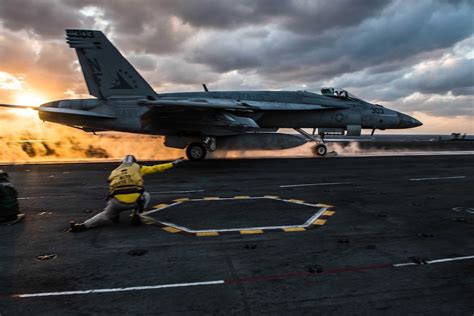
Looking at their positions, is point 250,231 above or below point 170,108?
below

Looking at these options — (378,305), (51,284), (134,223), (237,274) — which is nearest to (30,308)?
(51,284)

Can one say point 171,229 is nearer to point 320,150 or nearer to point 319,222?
point 319,222

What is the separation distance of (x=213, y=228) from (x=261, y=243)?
116 centimetres

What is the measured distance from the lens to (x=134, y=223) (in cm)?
620

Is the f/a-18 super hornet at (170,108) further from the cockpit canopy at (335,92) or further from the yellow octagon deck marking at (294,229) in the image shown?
the yellow octagon deck marking at (294,229)

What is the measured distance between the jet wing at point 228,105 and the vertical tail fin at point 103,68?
211 cm

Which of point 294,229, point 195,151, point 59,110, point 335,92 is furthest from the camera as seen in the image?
point 335,92

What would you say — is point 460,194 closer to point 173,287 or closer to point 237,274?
point 237,274

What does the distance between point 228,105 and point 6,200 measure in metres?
11.7

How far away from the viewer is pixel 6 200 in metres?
6.31

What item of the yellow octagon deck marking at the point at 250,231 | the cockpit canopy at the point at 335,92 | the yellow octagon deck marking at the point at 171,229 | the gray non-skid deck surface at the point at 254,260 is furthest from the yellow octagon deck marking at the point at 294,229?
the cockpit canopy at the point at 335,92

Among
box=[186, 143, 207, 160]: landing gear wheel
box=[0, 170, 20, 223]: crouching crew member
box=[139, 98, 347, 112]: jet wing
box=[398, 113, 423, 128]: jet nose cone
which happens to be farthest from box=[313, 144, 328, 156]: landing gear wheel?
box=[0, 170, 20, 223]: crouching crew member

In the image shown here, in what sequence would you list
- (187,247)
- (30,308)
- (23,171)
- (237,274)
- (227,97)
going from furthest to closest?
(227,97) → (23,171) → (187,247) → (237,274) → (30,308)

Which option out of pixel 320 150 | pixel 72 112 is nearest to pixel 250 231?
pixel 72 112
